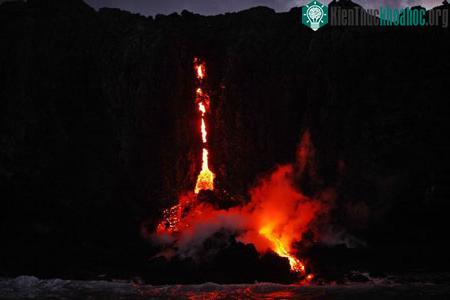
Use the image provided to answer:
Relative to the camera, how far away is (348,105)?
38.6 m

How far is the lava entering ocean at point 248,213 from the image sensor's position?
3772 cm

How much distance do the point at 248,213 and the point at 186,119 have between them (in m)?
7.88

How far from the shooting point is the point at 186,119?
4184cm

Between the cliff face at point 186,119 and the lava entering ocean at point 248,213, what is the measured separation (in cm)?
77

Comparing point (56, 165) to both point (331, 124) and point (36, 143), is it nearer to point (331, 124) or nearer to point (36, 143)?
point (36, 143)

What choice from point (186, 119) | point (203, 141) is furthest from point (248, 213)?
point (186, 119)

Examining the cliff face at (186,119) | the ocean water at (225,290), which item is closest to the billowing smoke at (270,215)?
the cliff face at (186,119)

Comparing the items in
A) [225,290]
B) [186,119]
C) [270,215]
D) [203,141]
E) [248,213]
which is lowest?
[225,290]

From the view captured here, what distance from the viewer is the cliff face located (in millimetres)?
37469

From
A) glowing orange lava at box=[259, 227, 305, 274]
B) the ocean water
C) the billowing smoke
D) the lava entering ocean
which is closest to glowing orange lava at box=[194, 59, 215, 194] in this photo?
the lava entering ocean

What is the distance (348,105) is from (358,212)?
7.05m

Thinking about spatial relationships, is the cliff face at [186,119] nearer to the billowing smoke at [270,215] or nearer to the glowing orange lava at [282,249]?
the billowing smoke at [270,215]

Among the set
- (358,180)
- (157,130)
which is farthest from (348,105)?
(157,130)

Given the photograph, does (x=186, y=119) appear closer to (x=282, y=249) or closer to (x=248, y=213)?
(x=248, y=213)
